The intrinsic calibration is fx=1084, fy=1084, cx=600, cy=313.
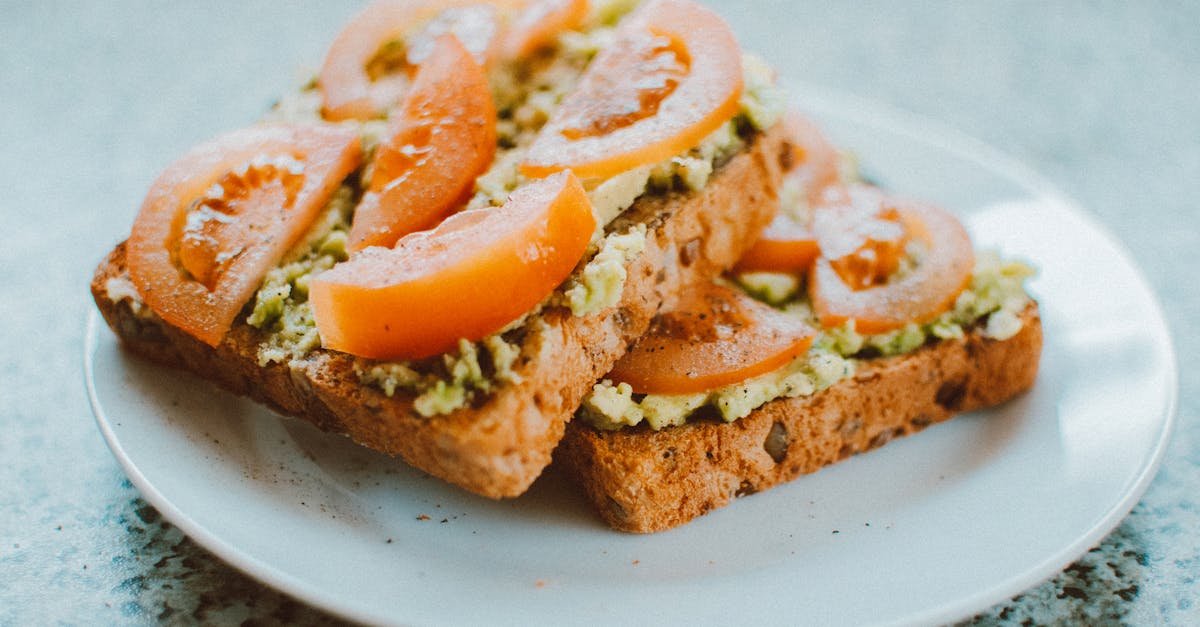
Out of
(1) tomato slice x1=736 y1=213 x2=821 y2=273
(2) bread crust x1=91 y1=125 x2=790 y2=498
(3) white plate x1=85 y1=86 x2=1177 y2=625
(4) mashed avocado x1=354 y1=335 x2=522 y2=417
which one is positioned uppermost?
(4) mashed avocado x1=354 y1=335 x2=522 y2=417

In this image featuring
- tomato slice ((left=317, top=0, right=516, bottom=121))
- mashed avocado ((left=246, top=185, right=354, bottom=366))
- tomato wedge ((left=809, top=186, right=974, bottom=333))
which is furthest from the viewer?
tomato slice ((left=317, top=0, right=516, bottom=121))

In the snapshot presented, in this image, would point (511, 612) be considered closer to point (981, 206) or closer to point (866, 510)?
point (866, 510)

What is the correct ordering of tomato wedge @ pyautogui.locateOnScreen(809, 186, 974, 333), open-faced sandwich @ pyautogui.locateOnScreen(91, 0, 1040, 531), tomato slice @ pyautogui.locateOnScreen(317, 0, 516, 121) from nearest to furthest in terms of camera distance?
open-faced sandwich @ pyautogui.locateOnScreen(91, 0, 1040, 531)
tomato wedge @ pyautogui.locateOnScreen(809, 186, 974, 333)
tomato slice @ pyautogui.locateOnScreen(317, 0, 516, 121)

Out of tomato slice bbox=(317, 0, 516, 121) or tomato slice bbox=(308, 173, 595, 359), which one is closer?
tomato slice bbox=(308, 173, 595, 359)

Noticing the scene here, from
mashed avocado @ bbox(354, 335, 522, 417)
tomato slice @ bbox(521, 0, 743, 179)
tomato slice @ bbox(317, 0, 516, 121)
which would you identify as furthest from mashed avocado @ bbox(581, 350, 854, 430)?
tomato slice @ bbox(317, 0, 516, 121)

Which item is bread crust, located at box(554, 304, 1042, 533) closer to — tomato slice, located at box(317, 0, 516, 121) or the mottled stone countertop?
the mottled stone countertop

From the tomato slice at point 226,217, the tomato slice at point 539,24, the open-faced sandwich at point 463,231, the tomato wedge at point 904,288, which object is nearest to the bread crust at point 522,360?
the open-faced sandwich at point 463,231

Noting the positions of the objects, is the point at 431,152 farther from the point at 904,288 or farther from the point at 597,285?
the point at 904,288
